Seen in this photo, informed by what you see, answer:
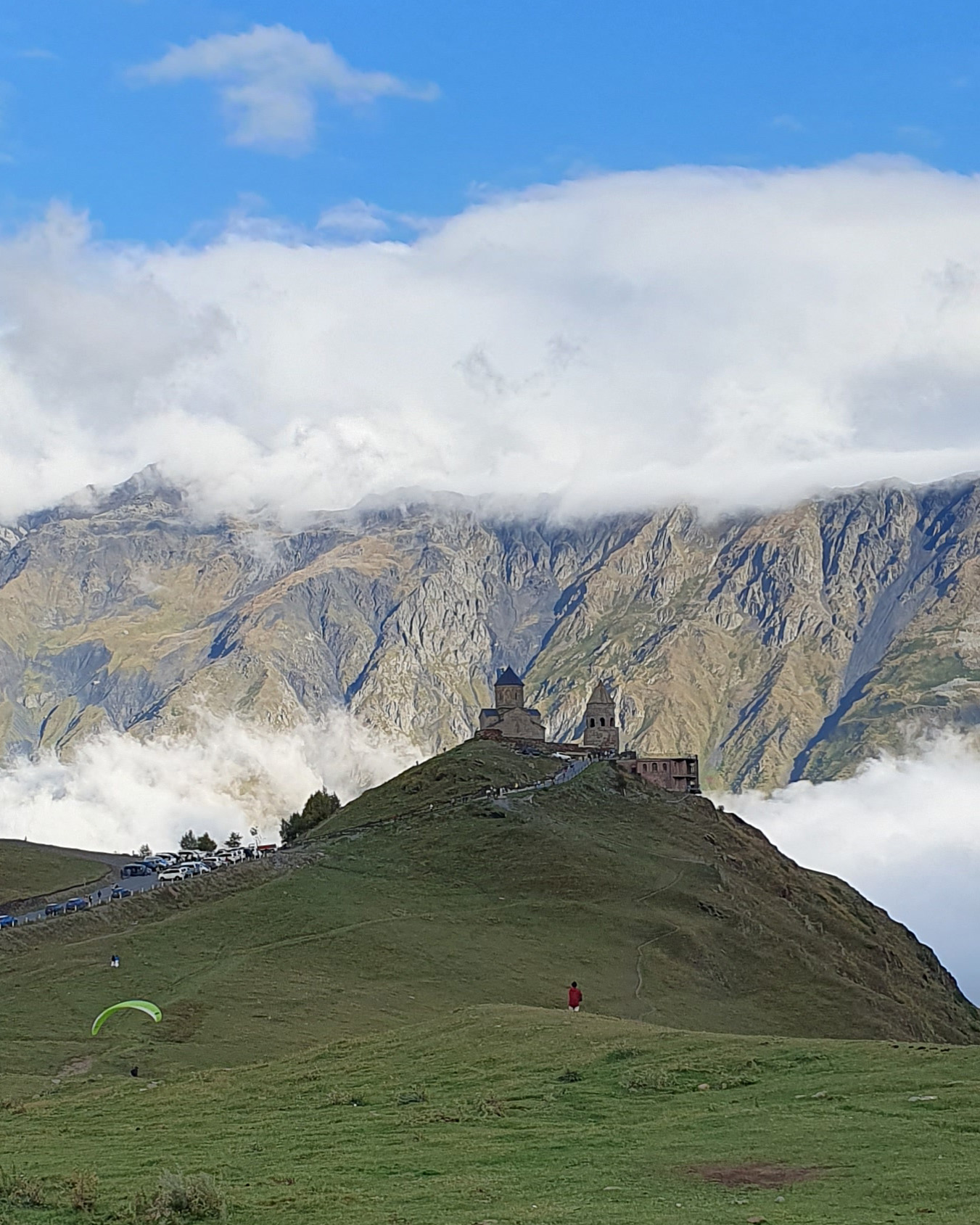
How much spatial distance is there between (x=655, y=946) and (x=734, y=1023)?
12159 mm

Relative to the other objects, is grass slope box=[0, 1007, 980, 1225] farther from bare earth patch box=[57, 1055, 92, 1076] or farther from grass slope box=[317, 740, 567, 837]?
grass slope box=[317, 740, 567, 837]

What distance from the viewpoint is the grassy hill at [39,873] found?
134625 millimetres

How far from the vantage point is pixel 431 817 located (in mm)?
136875

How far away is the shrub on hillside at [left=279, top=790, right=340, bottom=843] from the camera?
564 ft

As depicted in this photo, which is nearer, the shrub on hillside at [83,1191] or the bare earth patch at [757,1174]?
the shrub on hillside at [83,1191]

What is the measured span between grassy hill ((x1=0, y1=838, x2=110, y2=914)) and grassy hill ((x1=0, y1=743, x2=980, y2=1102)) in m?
25.1

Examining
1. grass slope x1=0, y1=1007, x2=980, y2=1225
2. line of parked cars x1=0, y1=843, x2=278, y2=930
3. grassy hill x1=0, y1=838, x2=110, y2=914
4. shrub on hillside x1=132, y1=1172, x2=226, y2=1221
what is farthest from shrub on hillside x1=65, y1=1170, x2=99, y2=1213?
grassy hill x1=0, y1=838, x2=110, y2=914

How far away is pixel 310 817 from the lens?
7018 inches

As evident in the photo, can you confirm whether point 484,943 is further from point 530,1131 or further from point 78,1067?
point 530,1131

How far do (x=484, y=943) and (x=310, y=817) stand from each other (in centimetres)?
8489

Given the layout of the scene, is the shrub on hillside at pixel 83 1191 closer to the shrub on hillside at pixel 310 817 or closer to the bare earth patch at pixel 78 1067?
the bare earth patch at pixel 78 1067

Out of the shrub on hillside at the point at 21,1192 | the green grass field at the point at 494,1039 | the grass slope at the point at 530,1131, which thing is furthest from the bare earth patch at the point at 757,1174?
the shrub on hillside at the point at 21,1192

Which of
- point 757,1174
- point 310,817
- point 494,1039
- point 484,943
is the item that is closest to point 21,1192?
point 757,1174

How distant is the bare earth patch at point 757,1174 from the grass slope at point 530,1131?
0.99 feet
